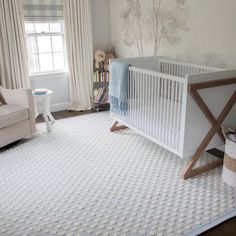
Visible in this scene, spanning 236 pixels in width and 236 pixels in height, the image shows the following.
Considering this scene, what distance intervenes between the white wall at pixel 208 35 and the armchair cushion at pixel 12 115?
77.7 inches

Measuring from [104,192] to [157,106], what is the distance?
3.31ft

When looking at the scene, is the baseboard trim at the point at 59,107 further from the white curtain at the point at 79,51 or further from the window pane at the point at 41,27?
the window pane at the point at 41,27

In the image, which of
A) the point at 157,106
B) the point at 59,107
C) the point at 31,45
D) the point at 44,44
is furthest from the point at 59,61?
the point at 157,106

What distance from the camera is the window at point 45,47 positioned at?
420 cm

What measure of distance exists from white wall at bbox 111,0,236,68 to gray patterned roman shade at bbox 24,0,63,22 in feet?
5.59

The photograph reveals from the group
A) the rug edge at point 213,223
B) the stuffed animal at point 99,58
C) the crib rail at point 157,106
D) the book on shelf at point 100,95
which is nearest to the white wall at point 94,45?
the stuffed animal at point 99,58

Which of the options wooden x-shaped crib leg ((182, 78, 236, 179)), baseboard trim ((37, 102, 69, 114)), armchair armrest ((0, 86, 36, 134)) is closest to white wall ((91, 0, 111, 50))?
baseboard trim ((37, 102, 69, 114))

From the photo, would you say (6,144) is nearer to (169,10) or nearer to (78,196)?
(78,196)

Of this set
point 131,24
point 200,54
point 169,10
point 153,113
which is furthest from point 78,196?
point 131,24

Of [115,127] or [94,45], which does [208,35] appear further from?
[94,45]

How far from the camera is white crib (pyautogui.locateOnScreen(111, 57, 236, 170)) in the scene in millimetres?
2373

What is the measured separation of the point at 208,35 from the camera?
298cm

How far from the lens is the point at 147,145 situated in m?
3.26

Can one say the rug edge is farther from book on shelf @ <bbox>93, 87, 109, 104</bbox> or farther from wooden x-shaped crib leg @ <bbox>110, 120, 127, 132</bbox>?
book on shelf @ <bbox>93, 87, 109, 104</bbox>
